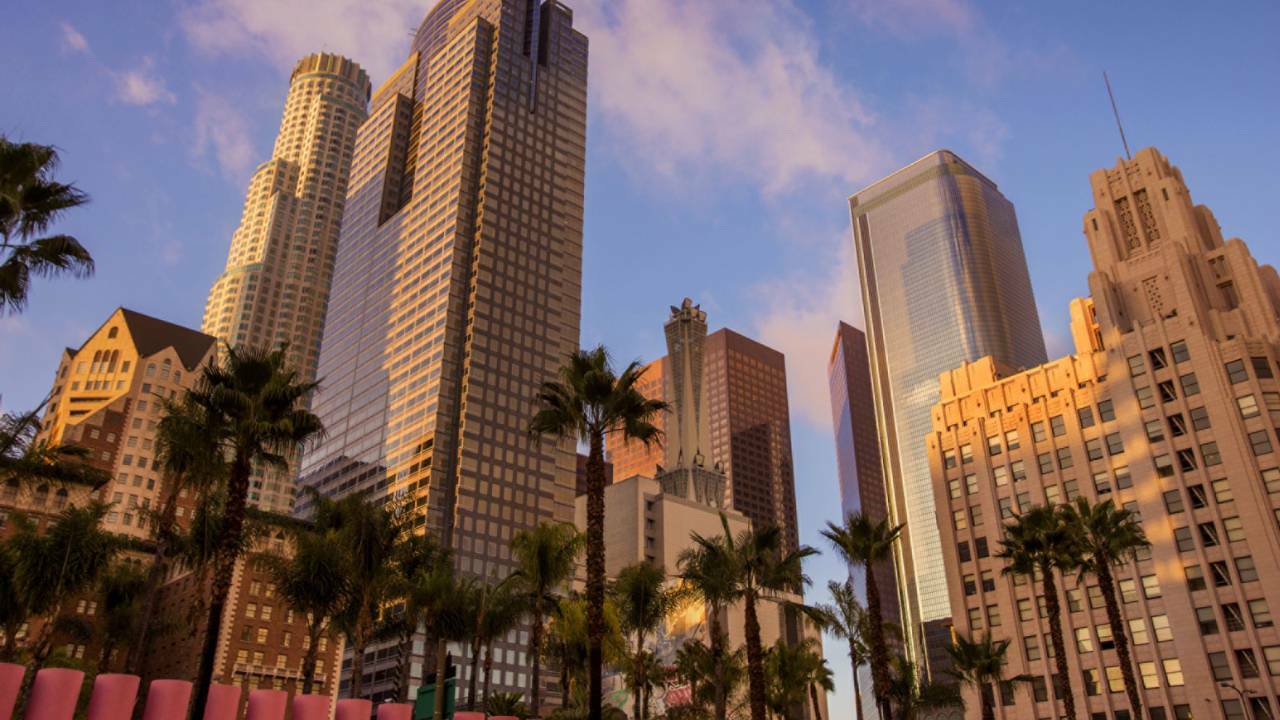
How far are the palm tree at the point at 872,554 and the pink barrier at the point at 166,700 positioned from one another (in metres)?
31.6

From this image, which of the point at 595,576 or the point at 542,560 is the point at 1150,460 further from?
the point at 595,576

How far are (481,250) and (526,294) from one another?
12211 millimetres

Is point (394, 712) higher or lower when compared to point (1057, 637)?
lower

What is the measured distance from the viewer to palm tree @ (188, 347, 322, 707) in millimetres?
27578

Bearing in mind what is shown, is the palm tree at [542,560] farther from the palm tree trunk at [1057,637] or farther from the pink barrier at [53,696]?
the palm tree trunk at [1057,637]

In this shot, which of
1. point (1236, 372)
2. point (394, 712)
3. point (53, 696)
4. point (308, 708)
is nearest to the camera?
point (53, 696)

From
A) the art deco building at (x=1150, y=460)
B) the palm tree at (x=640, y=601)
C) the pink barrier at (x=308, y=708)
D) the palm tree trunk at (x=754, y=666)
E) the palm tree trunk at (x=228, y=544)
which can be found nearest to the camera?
the pink barrier at (x=308, y=708)

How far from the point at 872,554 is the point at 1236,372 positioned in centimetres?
4947

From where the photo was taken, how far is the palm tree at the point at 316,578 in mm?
38031

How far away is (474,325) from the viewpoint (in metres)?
167

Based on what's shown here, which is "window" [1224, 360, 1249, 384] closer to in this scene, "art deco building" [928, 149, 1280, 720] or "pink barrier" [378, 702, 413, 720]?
"art deco building" [928, 149, 1280, 720]

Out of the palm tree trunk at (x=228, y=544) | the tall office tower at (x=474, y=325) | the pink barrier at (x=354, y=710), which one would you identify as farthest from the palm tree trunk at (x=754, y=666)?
the tall office tower at (x=474, y=325)

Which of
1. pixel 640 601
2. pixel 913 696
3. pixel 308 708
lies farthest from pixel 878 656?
pixel 308 708

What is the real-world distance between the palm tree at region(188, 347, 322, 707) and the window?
2985 inches
